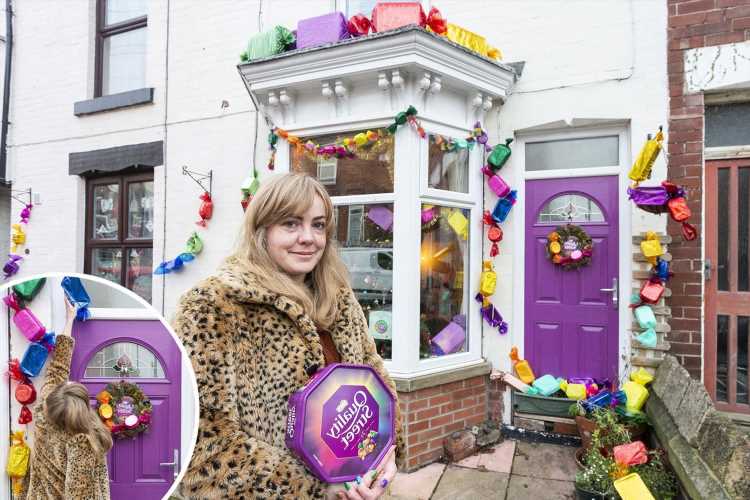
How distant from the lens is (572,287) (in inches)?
169

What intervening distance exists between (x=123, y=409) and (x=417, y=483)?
321cm

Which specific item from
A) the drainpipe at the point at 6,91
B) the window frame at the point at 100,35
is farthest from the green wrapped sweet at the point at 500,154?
the drainpipe at the point at 6,91

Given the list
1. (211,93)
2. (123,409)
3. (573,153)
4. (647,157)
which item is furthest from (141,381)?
(211,93)

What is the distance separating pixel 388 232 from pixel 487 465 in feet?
6.88

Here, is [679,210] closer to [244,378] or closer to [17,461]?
[244,378]

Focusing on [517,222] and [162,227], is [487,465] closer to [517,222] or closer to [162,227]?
[517,222]

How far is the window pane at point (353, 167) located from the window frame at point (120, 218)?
2.60 metres

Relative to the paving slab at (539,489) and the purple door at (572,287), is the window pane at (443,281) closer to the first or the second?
the purple door at (572,287)

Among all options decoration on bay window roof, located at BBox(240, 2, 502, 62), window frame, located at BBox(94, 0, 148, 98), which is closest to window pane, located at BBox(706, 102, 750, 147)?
decoration on bay window roof, located at BBox(240, 2, 502, 62)

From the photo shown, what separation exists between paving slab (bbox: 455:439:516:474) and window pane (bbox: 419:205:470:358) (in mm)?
896

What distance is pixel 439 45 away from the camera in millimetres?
3863

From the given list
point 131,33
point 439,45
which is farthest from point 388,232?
point 131,33

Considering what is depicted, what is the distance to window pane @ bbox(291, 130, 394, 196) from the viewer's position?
422 centimetres

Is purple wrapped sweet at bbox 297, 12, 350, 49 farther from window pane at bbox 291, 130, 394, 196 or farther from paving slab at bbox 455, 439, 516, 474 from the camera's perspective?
paving slab at bbox 455, 439, 516, 474
